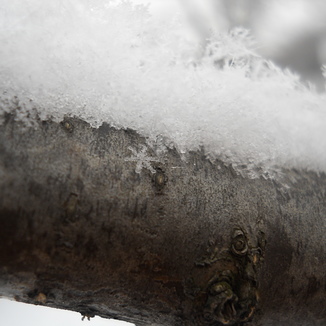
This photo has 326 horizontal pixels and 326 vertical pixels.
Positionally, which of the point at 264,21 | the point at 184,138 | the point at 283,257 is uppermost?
the point at 264,21

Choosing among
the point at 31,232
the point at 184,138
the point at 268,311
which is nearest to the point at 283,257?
the point at 268,311

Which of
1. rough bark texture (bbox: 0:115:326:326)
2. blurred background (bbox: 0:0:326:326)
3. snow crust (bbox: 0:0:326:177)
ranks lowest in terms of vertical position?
rough bark texture (bbox: 0:115:326:326)

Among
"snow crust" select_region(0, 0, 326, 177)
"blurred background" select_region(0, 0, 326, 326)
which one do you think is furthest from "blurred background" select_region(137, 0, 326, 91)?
"snow crust" select_region(0, 0, 326, 177)

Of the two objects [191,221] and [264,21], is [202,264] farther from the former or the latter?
[264,21]

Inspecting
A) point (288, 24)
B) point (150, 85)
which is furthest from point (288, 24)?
point (150, 85)

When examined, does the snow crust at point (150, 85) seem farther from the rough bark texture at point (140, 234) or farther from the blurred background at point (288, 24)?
the blurred background at point (288, 24)

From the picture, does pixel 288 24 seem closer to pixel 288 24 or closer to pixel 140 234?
pixel 288 24

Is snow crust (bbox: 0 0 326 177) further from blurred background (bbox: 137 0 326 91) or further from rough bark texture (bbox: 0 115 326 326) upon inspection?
blurred background (bbox: 137 0 326 91)
